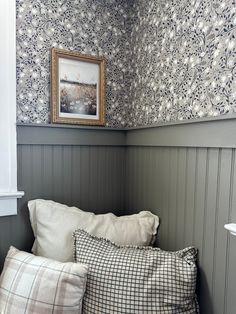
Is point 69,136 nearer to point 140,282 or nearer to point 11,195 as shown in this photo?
point 11,195

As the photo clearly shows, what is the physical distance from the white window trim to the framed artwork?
0.21 metres

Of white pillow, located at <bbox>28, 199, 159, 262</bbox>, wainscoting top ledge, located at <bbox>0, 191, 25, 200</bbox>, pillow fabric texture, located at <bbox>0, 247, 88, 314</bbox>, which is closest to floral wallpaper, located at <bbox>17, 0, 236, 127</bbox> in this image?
wainscoting top ledge, located at <bbox>0, 191, 25, 200</bbox>

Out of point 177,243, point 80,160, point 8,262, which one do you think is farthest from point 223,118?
point 8,262

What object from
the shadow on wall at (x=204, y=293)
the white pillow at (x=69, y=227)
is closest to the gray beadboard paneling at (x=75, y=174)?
the white pillow at (x=69, y=227)

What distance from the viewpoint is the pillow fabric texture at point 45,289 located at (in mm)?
1077

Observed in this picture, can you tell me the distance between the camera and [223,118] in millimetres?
1022

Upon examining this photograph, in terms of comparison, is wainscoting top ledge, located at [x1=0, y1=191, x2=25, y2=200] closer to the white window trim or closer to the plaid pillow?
the white window trim

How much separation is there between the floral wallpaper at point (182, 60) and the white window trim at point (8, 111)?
695mm

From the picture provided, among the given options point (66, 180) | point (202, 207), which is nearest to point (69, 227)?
point (66, 180)

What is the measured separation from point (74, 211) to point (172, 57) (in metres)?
0.93

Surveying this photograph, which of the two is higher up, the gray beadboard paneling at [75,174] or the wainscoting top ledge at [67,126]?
the wainscoting top ledge at [67,126]

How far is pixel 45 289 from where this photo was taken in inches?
42.9

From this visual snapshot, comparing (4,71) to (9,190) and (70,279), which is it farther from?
(70,279)

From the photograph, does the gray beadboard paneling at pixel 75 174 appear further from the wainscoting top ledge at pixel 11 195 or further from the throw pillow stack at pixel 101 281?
the throw pillow stack at pixel 101 281
